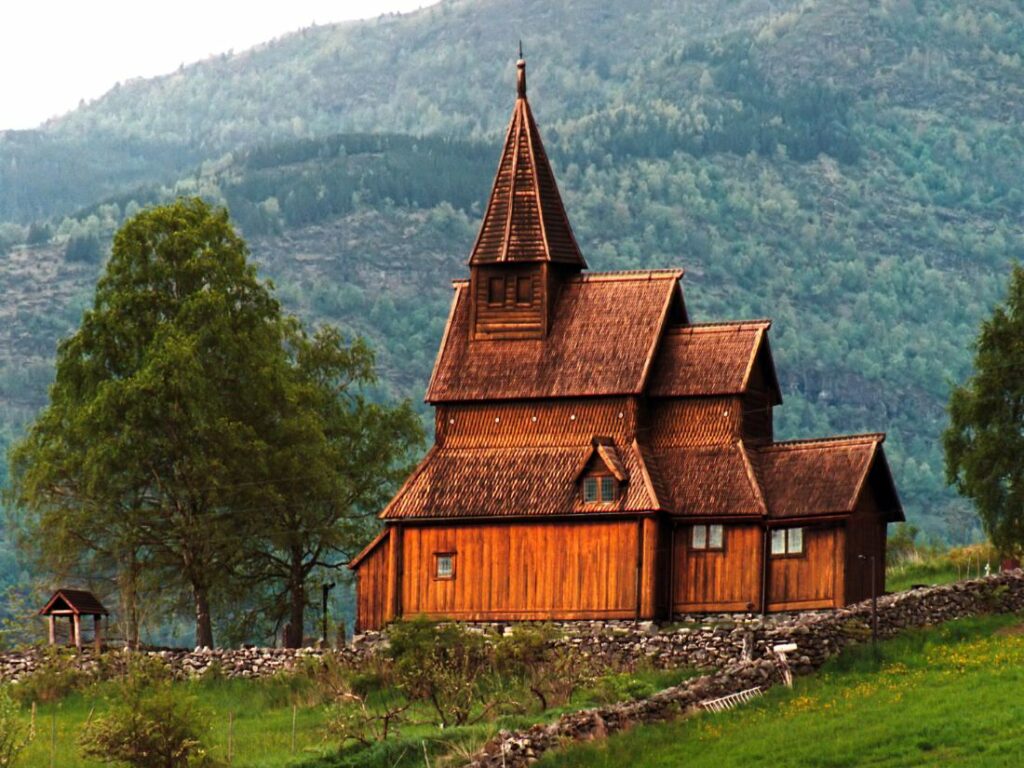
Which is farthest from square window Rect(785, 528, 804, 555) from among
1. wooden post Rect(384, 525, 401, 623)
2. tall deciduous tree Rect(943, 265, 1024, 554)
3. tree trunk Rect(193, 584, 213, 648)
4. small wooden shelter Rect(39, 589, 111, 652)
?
small wooden shelter Rect(39, 589, 111, 652)

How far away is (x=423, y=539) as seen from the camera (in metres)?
75.2

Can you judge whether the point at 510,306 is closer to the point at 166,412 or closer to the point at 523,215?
the point at 523,215

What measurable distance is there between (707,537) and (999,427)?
1025 centimetres

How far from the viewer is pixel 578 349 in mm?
76750

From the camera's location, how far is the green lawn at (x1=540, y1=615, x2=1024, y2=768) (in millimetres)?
51812

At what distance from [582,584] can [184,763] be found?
20385 mm

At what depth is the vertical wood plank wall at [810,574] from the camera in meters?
71.5

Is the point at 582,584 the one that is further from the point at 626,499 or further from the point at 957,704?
the point at 957,704

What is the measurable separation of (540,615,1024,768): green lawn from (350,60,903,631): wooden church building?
33.2 ft

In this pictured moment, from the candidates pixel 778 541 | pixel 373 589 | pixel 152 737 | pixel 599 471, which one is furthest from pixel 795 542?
pixel 152 737

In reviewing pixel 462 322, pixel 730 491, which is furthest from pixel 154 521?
pixel 730 491

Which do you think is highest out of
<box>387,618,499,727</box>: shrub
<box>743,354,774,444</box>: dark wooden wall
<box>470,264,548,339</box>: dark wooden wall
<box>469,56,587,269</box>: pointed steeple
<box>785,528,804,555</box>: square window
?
<box>469,56,587,269</box>: pointed steeple

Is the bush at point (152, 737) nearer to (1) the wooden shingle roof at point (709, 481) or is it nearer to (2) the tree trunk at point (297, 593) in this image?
(1) the wooden shingle roof at point (709, 481)

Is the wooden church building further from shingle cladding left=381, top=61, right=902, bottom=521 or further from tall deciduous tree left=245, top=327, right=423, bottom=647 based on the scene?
tall deciduous tree left=245, top=327, right=423, bottom=647
